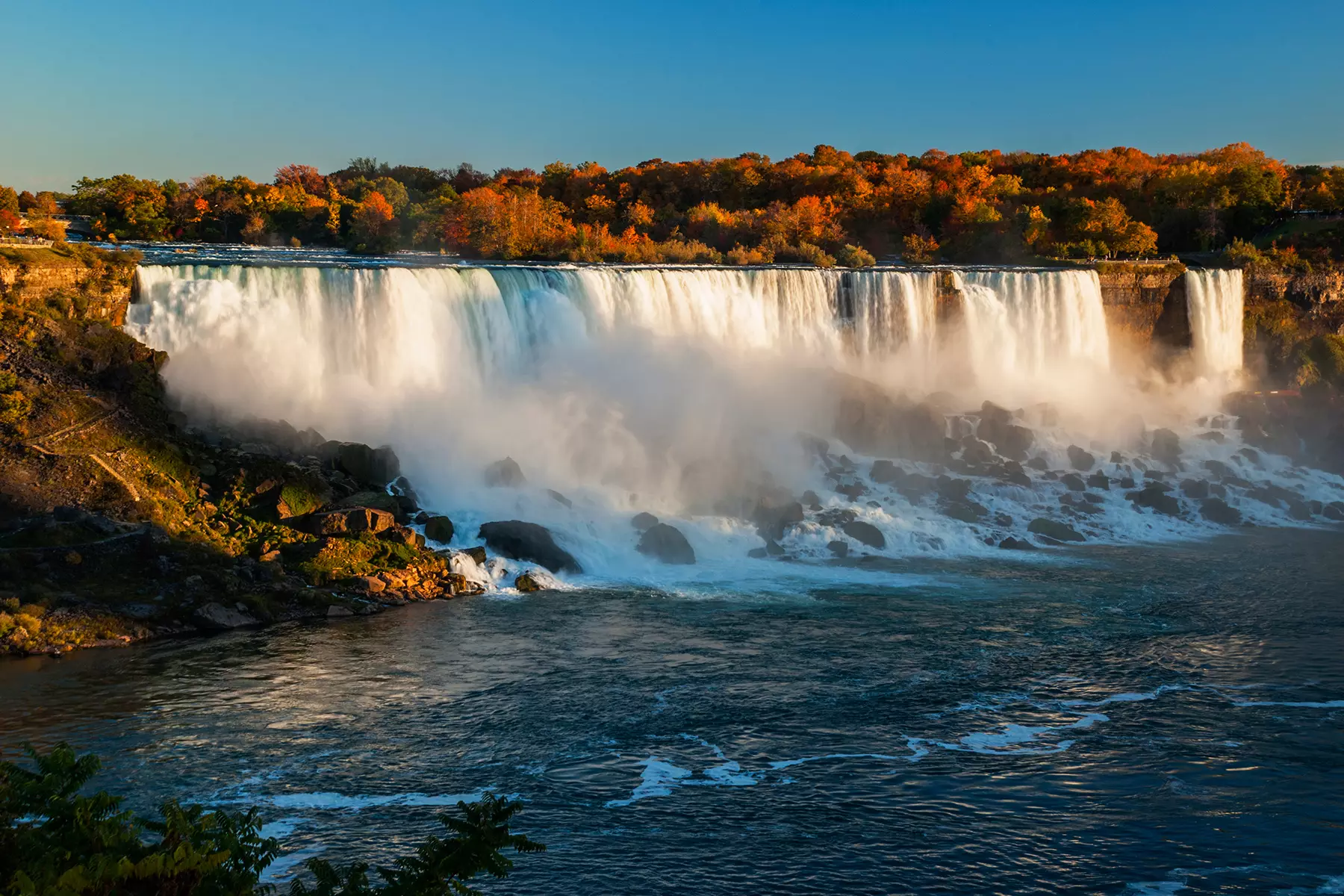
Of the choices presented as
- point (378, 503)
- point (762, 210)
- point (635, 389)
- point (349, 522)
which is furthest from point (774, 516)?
point (762, 210)

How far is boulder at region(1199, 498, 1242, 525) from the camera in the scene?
1361 inches

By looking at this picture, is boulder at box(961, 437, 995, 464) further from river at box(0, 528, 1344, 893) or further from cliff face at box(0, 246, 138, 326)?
cliff face at box(0, 246, 138, 326)

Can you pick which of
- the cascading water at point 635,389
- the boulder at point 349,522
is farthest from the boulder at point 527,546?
the boulder at point 349,522

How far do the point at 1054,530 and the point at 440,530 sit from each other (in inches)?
628

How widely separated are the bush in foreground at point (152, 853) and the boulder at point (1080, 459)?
108 ft

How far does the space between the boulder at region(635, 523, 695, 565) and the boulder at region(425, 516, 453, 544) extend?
14.3 feet

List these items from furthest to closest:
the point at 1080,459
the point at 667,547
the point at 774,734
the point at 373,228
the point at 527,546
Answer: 1. the point at 373,228
2. the point at 1080,459
3. the point at 667,547
4. the point at 527,546
5. the point at 774,734

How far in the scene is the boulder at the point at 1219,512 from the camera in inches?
1361

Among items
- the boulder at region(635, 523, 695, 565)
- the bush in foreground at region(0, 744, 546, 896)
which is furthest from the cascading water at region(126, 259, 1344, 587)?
the bush in foreground at region(0, 744, 546, 896)

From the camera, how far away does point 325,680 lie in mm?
18672

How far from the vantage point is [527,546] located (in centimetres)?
2633

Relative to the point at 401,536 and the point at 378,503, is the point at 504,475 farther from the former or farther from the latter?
the point at 401,536

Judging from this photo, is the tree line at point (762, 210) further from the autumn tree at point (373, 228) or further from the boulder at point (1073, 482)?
the boulder at point (1073, 482)

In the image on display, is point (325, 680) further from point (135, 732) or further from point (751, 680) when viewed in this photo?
point (751, 680)
